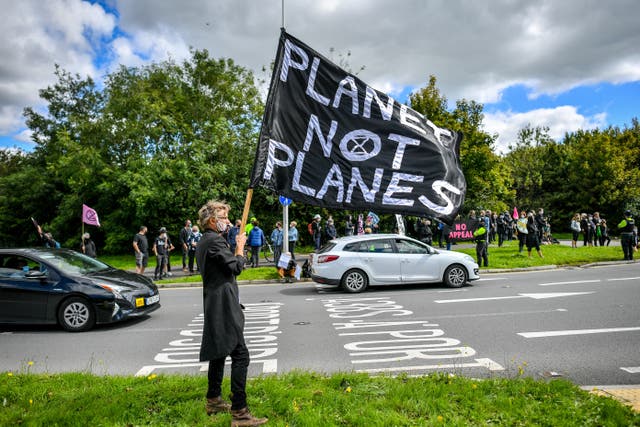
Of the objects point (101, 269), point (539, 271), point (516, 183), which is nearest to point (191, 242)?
point (101, 269)

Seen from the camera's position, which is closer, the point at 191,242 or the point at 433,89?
the point at 191,242

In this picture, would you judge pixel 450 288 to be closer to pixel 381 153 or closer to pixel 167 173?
pixel 381 153

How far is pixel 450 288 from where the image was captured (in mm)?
12445

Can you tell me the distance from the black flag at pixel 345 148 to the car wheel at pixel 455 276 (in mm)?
7751

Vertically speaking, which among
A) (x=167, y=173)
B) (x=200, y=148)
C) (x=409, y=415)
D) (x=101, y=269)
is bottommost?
(x=409, y=415)

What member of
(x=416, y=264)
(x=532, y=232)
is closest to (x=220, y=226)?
(x=416, y=264)

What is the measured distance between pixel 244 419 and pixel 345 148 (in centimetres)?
303

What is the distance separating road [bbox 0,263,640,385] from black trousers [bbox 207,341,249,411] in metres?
1.61

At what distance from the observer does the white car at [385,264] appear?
1217 centimetres

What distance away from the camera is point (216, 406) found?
3.94 metres

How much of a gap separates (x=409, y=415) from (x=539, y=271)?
46.7ft

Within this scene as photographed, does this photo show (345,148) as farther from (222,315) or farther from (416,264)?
(416,264)

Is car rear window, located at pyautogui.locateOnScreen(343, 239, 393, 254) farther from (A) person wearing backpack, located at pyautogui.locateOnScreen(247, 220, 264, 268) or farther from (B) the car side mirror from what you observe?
(B) the car side mirror

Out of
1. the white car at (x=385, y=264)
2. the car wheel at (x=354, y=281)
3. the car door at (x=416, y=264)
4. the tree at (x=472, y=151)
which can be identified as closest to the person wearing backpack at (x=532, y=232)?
the white car at (x=385, y=264)
